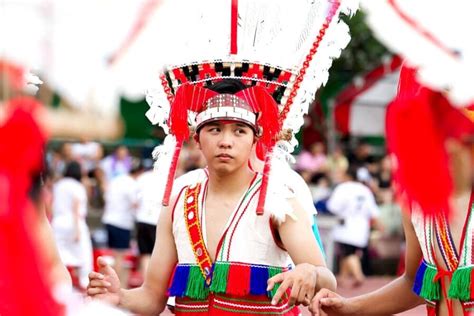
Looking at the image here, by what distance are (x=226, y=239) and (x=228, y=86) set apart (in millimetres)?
610

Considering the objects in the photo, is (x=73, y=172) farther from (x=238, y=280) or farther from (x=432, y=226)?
(x=432, y=226)

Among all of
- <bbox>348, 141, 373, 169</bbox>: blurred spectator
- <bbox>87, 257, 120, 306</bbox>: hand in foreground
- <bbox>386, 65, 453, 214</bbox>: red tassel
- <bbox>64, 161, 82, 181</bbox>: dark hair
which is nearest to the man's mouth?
<bbox>87, 257, 120, 306</bbox>: hand in foreground

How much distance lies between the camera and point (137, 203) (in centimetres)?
1198

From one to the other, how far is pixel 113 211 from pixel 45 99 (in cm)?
1057

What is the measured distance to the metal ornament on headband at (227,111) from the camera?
163 inches

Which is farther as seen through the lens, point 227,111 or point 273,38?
point 273,38

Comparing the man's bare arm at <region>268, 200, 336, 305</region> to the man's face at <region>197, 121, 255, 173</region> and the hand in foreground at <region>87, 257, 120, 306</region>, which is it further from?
the hand in foreground at <region>87, 257, 120, 306</region>

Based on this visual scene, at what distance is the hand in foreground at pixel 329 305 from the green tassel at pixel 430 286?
0.30 metres

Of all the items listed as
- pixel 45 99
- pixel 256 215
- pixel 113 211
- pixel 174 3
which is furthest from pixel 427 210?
pixel 113 211

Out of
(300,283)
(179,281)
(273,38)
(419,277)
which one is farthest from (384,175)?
(300,283)

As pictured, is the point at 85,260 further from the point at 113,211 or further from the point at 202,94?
the point at 202,94

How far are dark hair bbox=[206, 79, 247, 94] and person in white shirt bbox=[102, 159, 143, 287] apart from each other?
7833 millimetres

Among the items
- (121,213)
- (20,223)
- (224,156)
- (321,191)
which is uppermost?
(321,191)

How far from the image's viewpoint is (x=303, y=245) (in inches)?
158
